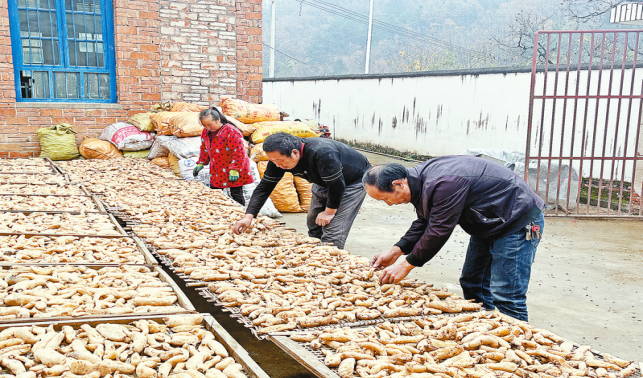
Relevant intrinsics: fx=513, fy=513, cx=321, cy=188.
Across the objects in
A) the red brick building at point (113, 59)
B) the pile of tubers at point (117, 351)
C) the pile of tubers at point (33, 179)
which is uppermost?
the red brick building at point (113, 59)

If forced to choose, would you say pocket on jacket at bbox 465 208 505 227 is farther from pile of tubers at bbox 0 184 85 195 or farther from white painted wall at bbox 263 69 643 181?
white painted wall at bbox 263 69 643 181

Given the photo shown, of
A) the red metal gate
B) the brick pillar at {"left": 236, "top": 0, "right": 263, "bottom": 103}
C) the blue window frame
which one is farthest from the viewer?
the brick pillar at {"left": 236, "top": 0, "right": 263, "bottom": 103}

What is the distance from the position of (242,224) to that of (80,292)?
1522 mm

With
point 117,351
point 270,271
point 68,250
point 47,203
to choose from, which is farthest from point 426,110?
point 117,351

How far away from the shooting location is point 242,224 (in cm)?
386

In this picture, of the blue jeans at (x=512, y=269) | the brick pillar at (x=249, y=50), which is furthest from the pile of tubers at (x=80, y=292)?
the brick pillar at (x=249, y=50)

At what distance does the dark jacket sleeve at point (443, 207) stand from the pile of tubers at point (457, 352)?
0.43 m

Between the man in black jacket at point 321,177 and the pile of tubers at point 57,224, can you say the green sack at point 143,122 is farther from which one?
the man in black jacket at point 321,177

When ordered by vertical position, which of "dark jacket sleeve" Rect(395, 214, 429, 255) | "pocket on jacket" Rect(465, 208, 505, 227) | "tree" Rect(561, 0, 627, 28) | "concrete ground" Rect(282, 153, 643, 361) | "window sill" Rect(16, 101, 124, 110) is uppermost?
"tree" Rect(561, 0, 627, 28)

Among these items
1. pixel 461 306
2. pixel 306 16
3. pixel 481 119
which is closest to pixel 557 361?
pixel 461 306

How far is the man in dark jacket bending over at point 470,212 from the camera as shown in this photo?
2607mm

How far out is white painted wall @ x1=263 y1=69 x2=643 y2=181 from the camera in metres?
8.39

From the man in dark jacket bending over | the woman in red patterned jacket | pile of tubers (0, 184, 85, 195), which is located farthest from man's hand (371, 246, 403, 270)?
pile of tubers (0, 184, 85, 195)

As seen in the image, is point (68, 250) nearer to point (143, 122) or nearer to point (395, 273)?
point (395, 273)
